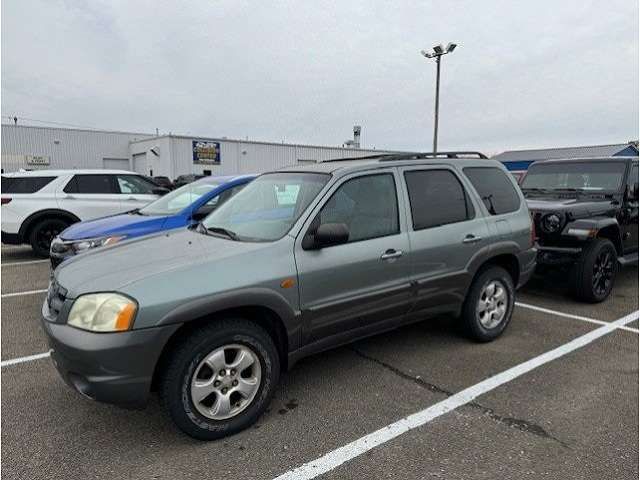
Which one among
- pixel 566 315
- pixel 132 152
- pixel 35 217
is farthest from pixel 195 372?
pixel 132 152

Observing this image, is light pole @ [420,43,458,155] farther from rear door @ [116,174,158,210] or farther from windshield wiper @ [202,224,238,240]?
windshield wiper @ [202,224,238,240]

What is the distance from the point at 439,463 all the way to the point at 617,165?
5.72 m

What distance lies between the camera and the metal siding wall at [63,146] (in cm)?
3030

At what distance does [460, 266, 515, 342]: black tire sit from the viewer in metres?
4.05

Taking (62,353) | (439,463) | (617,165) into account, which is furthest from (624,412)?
(617,165)

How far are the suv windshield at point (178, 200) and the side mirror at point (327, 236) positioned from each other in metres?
3.46

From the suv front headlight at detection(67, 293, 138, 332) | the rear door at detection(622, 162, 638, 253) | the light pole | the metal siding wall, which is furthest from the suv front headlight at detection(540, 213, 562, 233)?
the metal siding wall

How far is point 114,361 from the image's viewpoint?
7.77 ft

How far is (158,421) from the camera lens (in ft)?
9.57

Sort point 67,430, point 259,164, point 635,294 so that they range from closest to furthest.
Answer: point 67,430, point 635,294, point 259,164

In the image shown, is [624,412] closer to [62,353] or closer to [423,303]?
[423,303]

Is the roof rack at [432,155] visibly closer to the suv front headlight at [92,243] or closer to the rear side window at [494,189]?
the rear side window at [494,189]

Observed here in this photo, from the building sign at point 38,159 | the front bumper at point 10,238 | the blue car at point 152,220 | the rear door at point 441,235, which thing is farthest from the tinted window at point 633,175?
the building sign at point 38,159

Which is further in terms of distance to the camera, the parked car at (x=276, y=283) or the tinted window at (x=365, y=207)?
the tinted window at (x=365, y=207)
